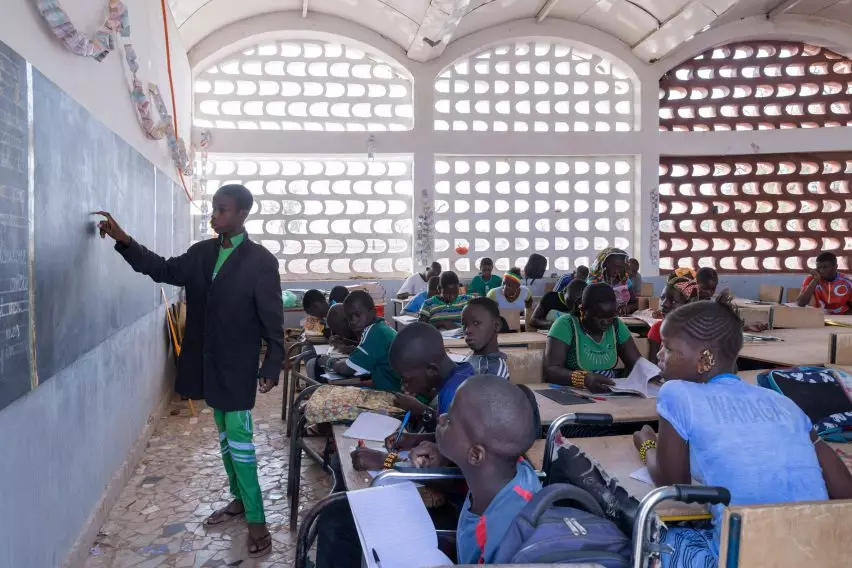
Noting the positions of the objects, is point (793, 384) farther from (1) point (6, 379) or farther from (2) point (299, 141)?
(2) point (299, 141)

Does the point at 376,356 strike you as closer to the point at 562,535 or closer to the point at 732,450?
the point at 732,450

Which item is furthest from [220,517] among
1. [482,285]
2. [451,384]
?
[482,285]

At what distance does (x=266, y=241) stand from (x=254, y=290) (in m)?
6.81

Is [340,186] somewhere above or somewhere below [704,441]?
above

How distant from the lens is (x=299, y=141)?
9.22m

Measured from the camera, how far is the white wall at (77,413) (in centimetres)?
213

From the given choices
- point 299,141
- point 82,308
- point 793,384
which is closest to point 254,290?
point 82,308

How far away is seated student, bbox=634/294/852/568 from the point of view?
1.58 meters

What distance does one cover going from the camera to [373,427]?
7.68 ft

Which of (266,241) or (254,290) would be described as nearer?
(254,290)

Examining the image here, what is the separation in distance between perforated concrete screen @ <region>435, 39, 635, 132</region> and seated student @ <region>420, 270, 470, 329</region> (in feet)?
14.7

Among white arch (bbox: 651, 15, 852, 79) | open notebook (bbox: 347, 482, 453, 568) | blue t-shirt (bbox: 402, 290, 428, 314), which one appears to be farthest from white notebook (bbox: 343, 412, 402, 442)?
white arch (bbox: 651, 15, 852, 79)

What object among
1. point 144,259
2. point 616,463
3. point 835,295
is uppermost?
point 144,259

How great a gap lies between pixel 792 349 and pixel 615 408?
2150 mm
